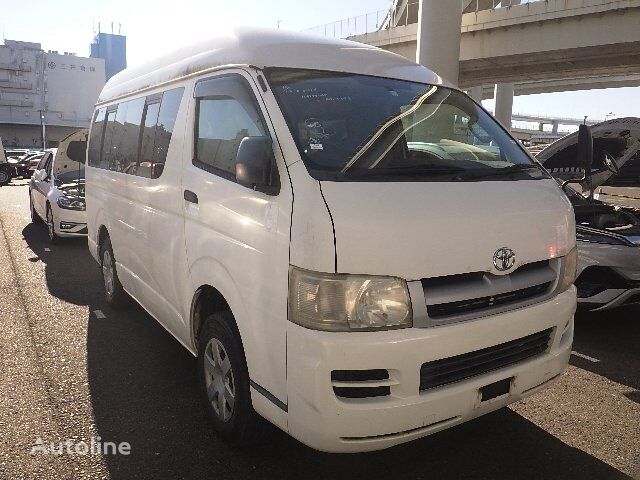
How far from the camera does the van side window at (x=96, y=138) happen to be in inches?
205

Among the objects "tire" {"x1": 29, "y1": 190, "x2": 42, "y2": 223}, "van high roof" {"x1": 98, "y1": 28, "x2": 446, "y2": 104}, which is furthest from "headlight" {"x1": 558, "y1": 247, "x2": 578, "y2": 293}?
"tire" {"x1": 29, "y1": 190, "x2": 42, "y2": 223}

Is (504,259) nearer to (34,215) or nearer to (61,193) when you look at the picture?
(61,193)

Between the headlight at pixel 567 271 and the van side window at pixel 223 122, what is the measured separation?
168 cm

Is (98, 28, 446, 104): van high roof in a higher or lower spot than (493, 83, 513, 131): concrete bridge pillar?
lower

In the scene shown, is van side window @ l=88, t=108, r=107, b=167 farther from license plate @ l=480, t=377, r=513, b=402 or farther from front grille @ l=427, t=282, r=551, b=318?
license plate @ l=480, t=377, r=513, b=402

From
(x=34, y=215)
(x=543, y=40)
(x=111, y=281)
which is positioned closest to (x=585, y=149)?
(x=111, y=281)

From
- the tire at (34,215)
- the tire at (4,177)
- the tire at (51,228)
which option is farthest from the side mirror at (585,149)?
the tire at (4,177)

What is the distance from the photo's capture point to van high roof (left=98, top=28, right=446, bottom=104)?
9.14 feet

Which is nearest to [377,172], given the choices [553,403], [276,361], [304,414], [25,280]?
[276,361]

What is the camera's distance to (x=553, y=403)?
133 inches

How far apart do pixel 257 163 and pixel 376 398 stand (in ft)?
3.69

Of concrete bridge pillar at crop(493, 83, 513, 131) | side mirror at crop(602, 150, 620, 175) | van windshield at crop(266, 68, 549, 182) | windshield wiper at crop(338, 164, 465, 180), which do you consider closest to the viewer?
windshield wiper at crop(338, 164, 465, 180)

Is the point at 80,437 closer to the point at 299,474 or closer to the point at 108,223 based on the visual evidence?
the point at 299,474

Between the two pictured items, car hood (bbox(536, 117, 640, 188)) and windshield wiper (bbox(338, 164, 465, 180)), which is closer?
windshield wiper (bbox(338, 164, 465, 180))
